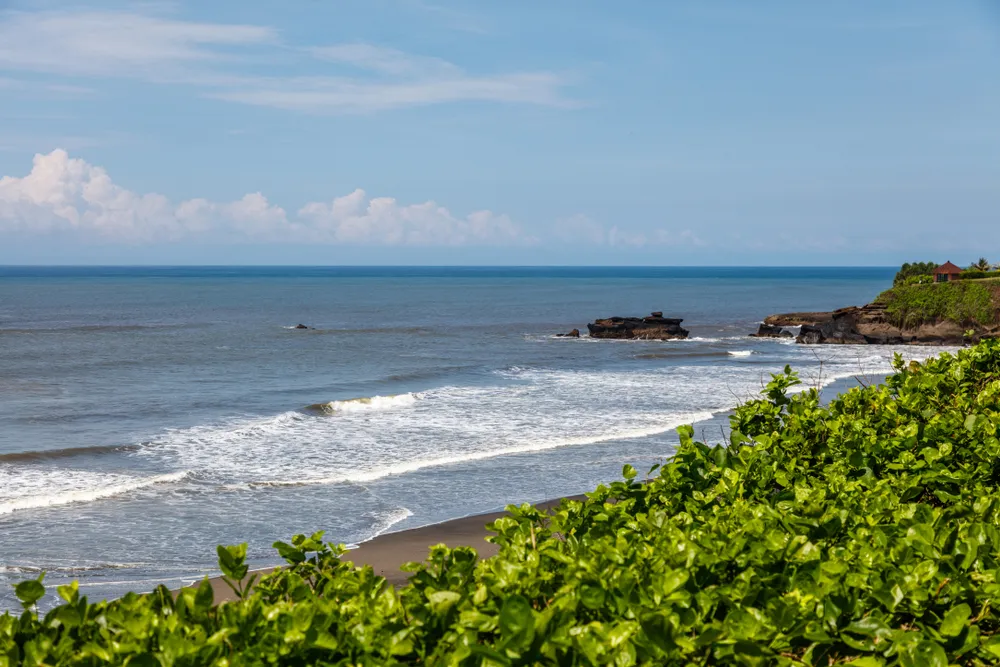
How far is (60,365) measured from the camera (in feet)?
123

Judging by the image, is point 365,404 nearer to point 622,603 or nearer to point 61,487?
point 61,487

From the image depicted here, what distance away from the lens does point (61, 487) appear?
53.1ft

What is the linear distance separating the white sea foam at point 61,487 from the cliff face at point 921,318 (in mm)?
36934

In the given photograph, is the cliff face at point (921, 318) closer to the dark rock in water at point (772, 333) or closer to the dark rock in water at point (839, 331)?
the dark rock in water at point (839, 331)

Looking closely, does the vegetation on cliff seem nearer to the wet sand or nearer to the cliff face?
the cliff face

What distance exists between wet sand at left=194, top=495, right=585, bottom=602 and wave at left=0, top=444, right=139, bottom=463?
9219 mm

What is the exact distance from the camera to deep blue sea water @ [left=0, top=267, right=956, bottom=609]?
13.5 m

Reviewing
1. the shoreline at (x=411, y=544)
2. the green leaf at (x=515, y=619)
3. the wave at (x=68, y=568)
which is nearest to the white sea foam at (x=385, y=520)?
the shoreline at (x=411, y=544)

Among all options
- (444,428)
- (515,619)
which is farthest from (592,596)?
(444,428)

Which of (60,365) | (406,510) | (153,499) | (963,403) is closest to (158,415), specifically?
(153,499)

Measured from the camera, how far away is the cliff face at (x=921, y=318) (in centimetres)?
4447

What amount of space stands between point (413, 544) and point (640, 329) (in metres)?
39.4

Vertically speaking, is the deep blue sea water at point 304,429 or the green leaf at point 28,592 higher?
the green leaf at point 28,592

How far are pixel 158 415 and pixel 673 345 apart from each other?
28374 millimetres
